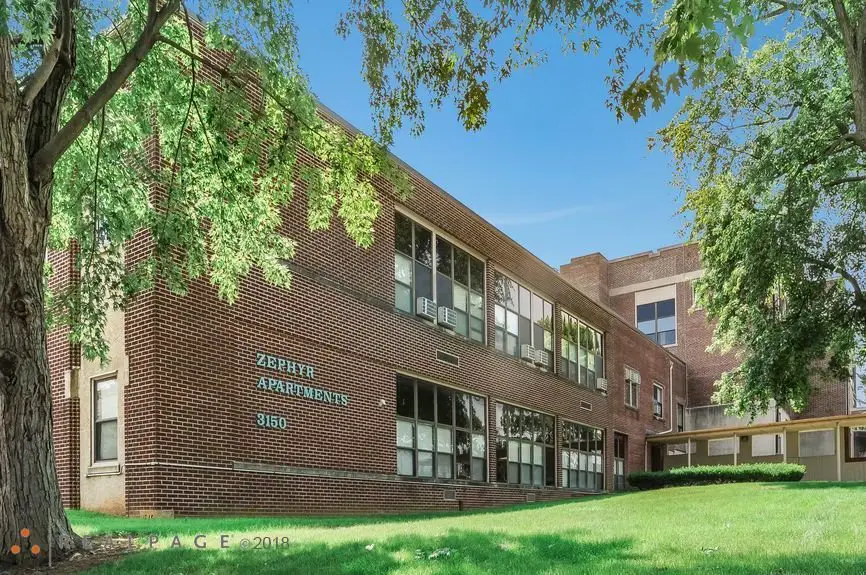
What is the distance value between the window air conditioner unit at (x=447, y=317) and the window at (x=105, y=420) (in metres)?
9.42

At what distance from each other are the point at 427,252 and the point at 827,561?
1504 cm

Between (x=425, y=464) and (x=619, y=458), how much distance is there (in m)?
17.1

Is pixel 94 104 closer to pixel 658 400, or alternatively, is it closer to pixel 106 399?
pixel 106 399

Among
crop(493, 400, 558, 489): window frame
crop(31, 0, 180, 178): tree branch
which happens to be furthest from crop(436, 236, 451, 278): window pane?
crop(31, 0, 180, 178): tree branch

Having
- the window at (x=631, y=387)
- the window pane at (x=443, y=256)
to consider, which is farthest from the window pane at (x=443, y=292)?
the window at (x=631, y=387)

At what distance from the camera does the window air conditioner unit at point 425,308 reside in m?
20.4

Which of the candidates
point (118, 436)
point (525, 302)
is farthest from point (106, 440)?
point (525, 302)

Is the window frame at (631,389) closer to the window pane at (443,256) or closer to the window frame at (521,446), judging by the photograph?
the window frame at (521,446)

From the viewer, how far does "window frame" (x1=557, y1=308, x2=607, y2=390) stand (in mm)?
29797

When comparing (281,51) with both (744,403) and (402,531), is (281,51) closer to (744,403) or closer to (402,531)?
(402,531)

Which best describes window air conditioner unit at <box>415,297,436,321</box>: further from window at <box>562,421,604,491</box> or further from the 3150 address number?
window at <box>562,421,604,491</box>

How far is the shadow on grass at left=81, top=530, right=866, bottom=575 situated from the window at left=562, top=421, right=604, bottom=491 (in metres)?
20.8

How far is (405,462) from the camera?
19266 millimetres

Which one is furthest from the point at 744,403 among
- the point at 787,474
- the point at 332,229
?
the point at 332,229
